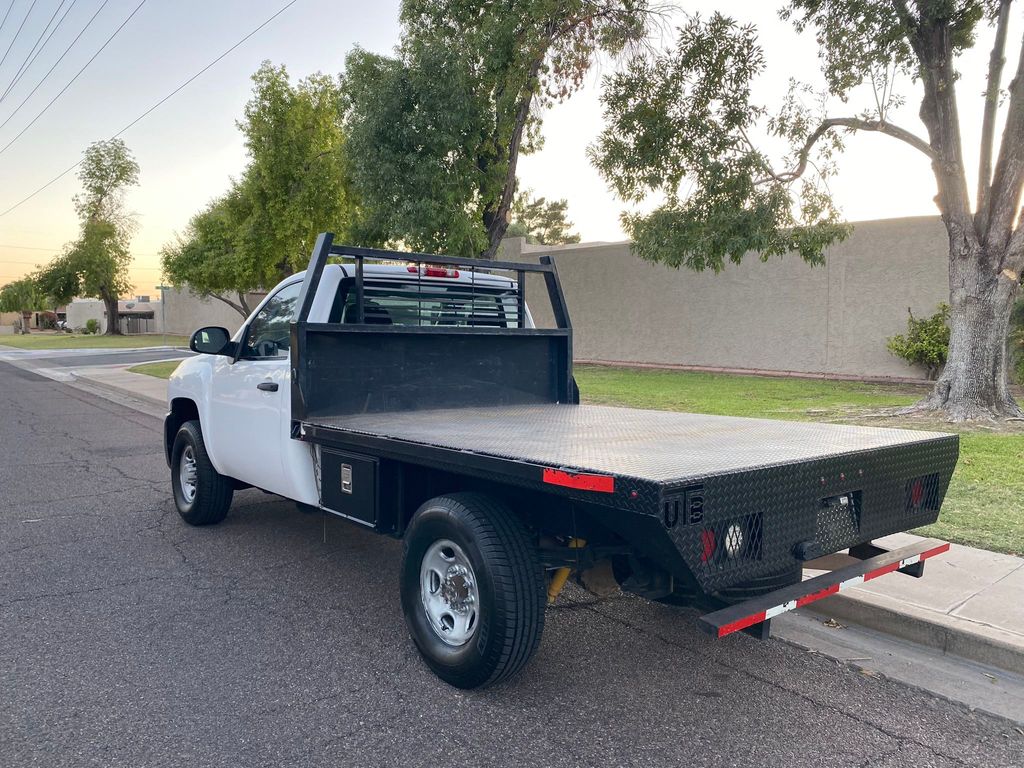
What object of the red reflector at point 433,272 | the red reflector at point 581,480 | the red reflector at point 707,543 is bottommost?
the red reflector at point 707,543

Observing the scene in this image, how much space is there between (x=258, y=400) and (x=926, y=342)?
46.6 ft

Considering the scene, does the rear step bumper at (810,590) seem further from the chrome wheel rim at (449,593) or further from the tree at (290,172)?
the tree at (290,172)

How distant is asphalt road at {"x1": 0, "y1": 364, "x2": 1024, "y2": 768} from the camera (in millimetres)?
3119

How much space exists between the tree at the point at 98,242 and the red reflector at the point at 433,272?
61.5 m

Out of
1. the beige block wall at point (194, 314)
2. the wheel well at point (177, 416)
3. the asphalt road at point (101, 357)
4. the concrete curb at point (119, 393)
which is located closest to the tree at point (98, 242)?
the beige block wall at point (194, 314)

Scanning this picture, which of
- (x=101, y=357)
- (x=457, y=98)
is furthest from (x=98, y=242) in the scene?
(x=457, y=98)

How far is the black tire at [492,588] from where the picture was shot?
333 cm

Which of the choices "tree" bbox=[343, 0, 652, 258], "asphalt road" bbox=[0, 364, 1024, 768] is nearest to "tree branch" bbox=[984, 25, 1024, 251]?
"tree" bbox=[343, 0, 652, 258]

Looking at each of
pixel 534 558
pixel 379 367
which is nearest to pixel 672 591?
pixel 534 558

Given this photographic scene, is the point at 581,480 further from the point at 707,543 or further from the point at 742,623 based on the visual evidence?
the point at 742,623

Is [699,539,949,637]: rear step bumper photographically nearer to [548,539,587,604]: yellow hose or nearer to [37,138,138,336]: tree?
[548,539,587,604]: yellow hose

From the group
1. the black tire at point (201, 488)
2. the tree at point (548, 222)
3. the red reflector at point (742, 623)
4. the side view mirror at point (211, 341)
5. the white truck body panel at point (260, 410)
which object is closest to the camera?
the red reflector at point (742, 623)

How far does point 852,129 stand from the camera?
39.1ft

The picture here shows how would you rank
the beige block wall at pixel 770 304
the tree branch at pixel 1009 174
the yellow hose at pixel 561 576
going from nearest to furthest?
the yellow hose at pixel 561 576 → the tree branch at pixel 1009 174 → the beige block wall at pixel 770 304
